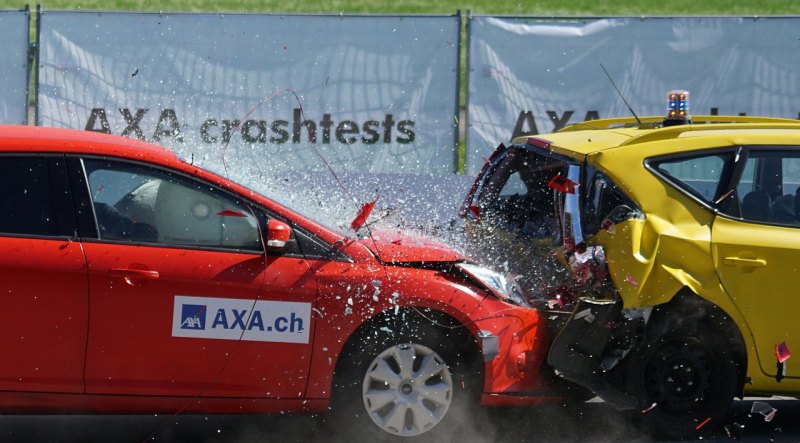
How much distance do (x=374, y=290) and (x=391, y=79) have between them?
6.74m

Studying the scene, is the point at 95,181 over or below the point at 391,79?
below

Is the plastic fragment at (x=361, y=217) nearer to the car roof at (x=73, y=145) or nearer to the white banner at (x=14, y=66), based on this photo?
the car roof at (x=73, y=145)

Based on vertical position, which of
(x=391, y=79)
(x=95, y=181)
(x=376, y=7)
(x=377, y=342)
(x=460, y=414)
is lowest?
(x=460, y=414)

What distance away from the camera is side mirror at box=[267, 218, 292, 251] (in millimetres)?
5777

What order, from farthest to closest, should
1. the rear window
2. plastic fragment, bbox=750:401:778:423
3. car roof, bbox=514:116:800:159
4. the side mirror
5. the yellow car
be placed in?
plastic fragment, bbox=750:401:778:423, car roof, bbox=514:116:800:159, the yellow car, the side mirror, the rear window

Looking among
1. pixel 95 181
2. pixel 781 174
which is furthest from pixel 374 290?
pixel 781 174

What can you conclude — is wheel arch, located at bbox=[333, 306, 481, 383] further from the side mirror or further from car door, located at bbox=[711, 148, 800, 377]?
car door, located at bbox=[711, 148, 800, 377]

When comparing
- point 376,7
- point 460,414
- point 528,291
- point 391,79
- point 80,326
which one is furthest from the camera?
point 376,7

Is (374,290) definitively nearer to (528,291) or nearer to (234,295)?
(234,295)

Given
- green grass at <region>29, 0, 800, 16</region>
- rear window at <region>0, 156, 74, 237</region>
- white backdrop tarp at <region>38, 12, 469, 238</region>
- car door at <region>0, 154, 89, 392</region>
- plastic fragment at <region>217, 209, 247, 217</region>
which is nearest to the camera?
car door at <region>0, 154, 89, 392</region>

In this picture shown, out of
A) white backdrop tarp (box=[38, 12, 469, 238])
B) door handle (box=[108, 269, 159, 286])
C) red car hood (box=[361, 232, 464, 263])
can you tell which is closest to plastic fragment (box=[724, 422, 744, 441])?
red car hood (box=[361, 232, 464, 263])

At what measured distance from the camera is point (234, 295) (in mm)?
5711

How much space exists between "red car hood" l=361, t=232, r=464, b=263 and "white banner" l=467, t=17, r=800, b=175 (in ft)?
20.6

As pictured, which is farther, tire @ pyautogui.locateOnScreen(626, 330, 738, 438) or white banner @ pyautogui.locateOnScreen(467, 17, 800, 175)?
white banner @ pyautogui.locateOnScreen(467, 17, 800, 175)
